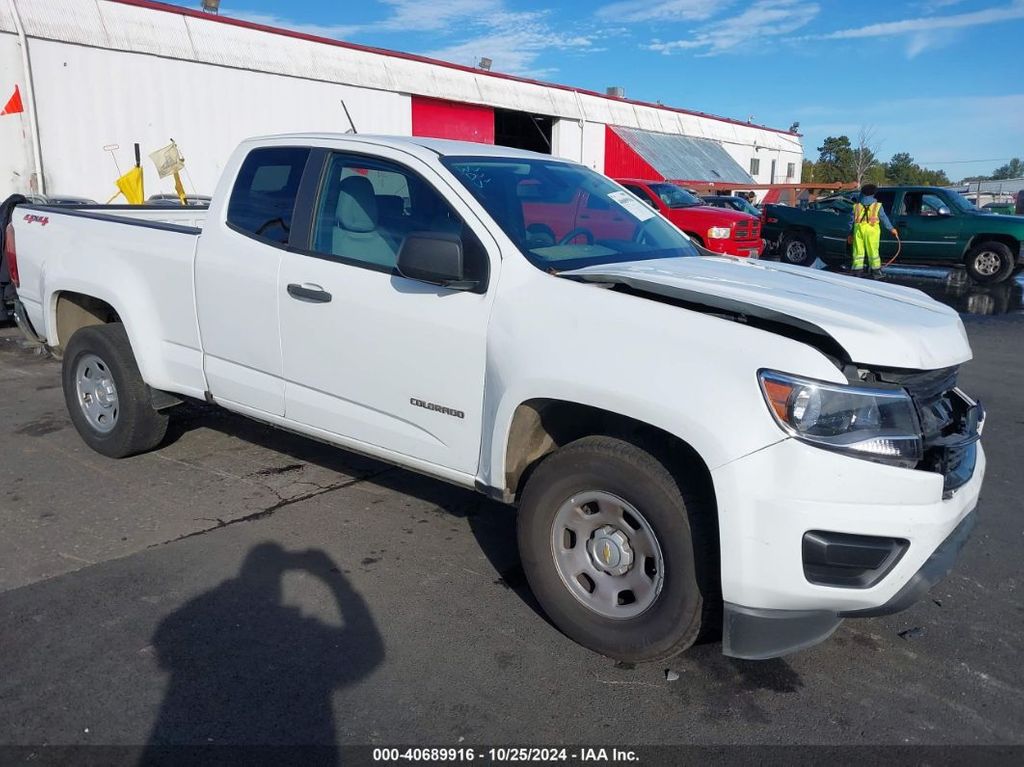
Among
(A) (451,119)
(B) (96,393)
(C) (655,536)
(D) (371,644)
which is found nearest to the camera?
(C) (655,536)

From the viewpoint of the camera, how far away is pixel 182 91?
63.8ft

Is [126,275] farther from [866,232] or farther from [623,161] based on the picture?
[623,161]

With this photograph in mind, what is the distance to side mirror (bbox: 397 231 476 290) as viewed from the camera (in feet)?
10.9

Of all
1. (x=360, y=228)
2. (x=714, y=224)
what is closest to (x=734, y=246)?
(x=714, y=224)

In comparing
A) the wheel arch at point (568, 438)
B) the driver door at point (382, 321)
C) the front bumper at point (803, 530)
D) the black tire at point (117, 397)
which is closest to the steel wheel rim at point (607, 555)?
the wheel arch at point (568, 438)

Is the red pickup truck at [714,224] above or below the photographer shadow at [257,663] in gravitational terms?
above

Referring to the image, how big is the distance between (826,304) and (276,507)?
3.12m

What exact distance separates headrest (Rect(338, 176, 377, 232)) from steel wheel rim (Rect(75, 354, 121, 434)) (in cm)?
210

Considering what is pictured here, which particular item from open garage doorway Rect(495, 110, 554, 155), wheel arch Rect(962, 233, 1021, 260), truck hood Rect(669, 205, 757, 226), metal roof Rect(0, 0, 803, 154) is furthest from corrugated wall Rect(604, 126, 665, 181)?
wheel arch Rect(962, 233, 1021, 260)

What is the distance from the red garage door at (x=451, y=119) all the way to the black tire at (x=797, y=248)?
10886 millimetres

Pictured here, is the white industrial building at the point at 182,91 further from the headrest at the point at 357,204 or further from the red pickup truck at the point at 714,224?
the headrest at the point at 357,204

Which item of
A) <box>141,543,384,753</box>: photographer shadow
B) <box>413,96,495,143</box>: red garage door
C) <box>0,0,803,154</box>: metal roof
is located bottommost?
<box>141,543,384,753</box>: photographer shadow

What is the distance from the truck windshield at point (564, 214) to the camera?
3686 mm

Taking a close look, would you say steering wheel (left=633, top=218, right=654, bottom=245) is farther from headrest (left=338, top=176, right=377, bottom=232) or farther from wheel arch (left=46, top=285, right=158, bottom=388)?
wheel arch (left=46, top=285, right=158, bottom=388)
